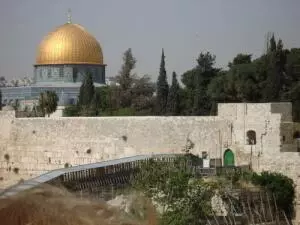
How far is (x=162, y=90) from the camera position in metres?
27.9

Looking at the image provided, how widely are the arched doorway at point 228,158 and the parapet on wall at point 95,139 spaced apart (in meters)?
0.15

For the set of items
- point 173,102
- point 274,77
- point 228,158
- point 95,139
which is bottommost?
point 228,158

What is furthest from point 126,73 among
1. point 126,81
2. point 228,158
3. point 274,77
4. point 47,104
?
point 228,158

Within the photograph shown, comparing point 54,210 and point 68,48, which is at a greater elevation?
point 68,48

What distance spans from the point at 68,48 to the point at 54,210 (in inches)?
1618

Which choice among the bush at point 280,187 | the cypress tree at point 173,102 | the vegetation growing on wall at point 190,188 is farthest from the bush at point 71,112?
the bush at point 280,187

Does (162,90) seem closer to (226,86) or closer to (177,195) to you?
(226,86)

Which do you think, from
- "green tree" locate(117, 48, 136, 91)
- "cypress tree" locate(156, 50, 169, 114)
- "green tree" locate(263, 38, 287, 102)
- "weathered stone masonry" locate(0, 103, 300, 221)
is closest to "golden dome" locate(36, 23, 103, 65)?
"green tree" locate(117, 48, 136, 91)

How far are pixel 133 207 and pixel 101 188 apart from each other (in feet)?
41.4

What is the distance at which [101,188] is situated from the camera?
14.7 m

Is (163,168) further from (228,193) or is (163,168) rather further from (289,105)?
(289,105)

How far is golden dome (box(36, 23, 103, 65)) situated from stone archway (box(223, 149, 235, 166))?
980 inches

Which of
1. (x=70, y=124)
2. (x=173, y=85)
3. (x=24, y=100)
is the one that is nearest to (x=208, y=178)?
(x=70, y=124)

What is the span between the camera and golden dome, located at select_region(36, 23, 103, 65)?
4238 cm
